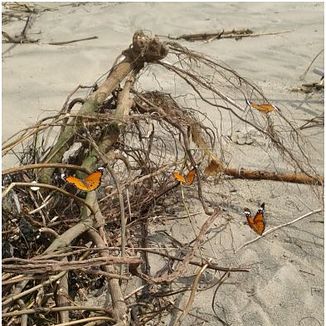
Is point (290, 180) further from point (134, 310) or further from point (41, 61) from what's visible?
point (41, 61)

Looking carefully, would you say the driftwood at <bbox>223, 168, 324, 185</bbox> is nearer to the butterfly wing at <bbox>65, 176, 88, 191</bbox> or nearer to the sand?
the sand

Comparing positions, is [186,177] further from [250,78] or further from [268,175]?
[250,78]

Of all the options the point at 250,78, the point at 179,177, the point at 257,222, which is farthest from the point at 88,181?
the point at 250,78

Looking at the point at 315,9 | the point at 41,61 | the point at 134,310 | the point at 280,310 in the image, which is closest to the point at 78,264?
the point at 134,310

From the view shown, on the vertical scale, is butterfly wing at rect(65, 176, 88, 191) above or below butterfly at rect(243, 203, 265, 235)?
above

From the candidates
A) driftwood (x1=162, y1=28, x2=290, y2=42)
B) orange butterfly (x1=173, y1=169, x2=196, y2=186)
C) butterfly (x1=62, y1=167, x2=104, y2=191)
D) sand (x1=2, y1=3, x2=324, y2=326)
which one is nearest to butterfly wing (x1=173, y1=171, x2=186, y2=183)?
orange butterfly (x1=173, y1=169, x2=196, y2=186)
